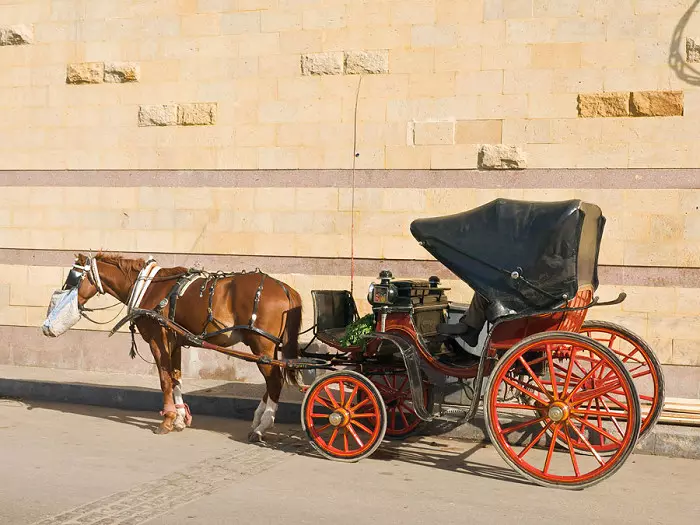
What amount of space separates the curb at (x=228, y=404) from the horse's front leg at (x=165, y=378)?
114cm

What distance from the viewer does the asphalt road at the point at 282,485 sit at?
21.0 ft

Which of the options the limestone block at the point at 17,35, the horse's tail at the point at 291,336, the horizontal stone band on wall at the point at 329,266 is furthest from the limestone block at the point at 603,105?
the limestone block at the point at 17,35

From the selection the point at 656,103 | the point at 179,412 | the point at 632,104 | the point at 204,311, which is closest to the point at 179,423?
the point at 179,412

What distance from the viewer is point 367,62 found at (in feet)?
38.4

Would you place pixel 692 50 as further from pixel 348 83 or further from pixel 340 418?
pixel 340 418

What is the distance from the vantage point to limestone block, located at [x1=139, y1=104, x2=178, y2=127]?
12625mm

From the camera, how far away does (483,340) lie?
836cm

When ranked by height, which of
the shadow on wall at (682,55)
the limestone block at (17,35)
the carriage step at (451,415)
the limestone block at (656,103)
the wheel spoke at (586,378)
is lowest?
the carriage step at (451,415)

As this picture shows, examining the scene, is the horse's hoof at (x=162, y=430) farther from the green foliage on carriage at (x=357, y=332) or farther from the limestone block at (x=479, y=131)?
the limestone block at (x=479, y=131)

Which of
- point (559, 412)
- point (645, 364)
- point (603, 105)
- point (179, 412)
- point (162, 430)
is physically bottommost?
point (162, 430)

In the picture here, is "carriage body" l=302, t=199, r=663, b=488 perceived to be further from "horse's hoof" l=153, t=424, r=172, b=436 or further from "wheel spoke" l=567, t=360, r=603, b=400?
"horse's hoof" l=153, t=424, r=172, b=436

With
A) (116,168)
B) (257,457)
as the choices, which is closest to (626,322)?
(257,457)

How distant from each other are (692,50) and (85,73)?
315 inches

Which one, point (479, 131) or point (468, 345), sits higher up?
point (479, 131)
